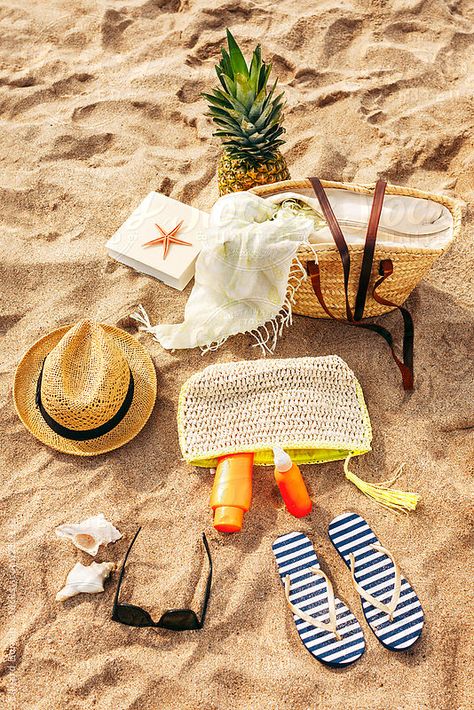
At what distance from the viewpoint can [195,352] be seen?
2721mm

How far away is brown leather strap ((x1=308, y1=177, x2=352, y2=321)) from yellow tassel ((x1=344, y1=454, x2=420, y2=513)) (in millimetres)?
697

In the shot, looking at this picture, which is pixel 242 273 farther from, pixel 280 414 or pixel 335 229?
pixel 280 414

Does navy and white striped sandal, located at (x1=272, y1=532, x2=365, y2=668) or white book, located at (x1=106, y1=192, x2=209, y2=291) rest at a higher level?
white book, located at (x1=106, y1=192, x2=209, y2=291)

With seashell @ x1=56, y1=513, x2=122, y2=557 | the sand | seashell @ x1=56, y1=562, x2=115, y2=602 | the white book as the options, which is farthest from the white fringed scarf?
seashell @ x1=56, y1=562, x2=115, y2=602

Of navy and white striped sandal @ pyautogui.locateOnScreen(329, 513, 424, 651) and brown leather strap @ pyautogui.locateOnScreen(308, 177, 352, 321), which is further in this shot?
brown leather strap @ pyautogui.locateOnScreen(308, 177, 352, 321)

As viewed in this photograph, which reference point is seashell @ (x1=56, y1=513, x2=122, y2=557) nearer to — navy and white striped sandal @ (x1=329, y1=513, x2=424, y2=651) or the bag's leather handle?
navy and white striped sandal @ (x1=329, y1=513, x2=424, y2=651)

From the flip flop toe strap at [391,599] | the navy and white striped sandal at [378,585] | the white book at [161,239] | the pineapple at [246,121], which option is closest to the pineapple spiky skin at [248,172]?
the pineapple at [246,121]

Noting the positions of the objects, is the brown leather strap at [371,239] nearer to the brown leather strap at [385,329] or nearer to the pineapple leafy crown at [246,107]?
the brown leather strap at [385,329]

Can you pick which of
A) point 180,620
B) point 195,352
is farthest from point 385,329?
point 180,620

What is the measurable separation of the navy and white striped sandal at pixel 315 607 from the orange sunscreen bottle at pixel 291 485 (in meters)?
0.10

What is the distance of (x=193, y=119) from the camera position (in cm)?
342

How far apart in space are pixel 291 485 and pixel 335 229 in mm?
963

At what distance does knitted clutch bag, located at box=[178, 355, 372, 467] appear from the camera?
7.75ft

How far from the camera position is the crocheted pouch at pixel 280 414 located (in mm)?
2352
